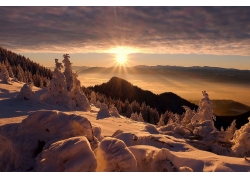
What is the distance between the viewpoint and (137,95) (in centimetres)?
16462

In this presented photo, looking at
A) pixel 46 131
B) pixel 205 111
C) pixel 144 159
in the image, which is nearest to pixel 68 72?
pixel 205 111

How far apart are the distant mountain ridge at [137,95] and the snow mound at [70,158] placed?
14442 centimetres

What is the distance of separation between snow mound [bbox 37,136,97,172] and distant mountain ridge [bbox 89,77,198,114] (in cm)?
14442

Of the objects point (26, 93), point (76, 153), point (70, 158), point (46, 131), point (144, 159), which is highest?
point (26, 93)

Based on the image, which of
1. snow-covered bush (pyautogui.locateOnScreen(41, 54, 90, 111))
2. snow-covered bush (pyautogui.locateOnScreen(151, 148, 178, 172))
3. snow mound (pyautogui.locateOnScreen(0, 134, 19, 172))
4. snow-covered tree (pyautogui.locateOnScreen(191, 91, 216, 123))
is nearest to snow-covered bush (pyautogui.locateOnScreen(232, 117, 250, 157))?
snow-covered bush (pyautogui.locateOnScreen(151, 148, 178, 172))

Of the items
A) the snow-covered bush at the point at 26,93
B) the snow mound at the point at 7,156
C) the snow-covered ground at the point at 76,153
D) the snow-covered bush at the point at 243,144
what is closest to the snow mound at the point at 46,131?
the snow-covered ground at the point at 76,153

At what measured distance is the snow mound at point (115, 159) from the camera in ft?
25.1

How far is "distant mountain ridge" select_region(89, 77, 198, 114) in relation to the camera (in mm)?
157250

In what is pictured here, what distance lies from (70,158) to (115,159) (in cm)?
162

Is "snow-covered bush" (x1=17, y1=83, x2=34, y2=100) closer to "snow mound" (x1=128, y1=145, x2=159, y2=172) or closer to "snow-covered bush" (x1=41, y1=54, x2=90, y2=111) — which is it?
"snow-covered bush" (x1=41, y1=54, x2=90, y2=111)

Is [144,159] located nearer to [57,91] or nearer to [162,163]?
[162,163]

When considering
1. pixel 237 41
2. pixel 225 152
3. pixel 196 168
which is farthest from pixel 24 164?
pixel 237 41

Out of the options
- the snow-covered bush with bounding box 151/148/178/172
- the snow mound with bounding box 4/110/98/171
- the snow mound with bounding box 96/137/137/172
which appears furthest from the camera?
the snow mound with bounding box 4/110/98/171

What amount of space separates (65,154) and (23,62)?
184m
